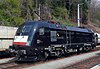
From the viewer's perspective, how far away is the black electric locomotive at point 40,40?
2080 cm

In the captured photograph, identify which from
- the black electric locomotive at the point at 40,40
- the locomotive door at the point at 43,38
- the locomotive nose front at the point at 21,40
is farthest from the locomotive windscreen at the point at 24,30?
the locomotive door at the point at 43,38

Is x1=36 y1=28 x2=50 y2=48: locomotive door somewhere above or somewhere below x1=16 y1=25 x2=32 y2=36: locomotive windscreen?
below

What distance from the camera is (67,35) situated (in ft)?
88.8

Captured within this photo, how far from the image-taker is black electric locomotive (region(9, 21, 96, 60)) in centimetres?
2080

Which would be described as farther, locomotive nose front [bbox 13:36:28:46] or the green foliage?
the green foliage

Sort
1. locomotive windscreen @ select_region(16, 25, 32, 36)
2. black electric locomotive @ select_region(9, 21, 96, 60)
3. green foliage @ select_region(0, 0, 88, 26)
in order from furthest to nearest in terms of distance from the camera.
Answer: green foliage @ select_region(0, 0, 88, 26) → locomotive windscreen @ select_region(16, 25, 32, 36) → black electric locomotive @ select_region(9, 21, 96, 60)

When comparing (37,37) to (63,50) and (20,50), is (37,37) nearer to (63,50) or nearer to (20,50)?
(20,50)

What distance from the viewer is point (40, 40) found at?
21.7 metres

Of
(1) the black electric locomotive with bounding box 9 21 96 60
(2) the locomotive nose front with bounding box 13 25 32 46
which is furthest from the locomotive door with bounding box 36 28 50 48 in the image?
(2) the locomotive nose front with bounding box 13 25 32 46

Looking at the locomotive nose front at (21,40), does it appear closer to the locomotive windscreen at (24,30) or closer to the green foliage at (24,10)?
the locomotive windscreen at (24,30)

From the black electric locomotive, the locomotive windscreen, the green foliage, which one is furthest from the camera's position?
the green foliage

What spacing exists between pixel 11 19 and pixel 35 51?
1838cm

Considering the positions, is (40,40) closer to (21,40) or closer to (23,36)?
(23,36)

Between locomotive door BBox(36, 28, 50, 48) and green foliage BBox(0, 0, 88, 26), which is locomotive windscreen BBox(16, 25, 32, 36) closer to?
A: locomotive door BBox(36, 28, 50, 48)
